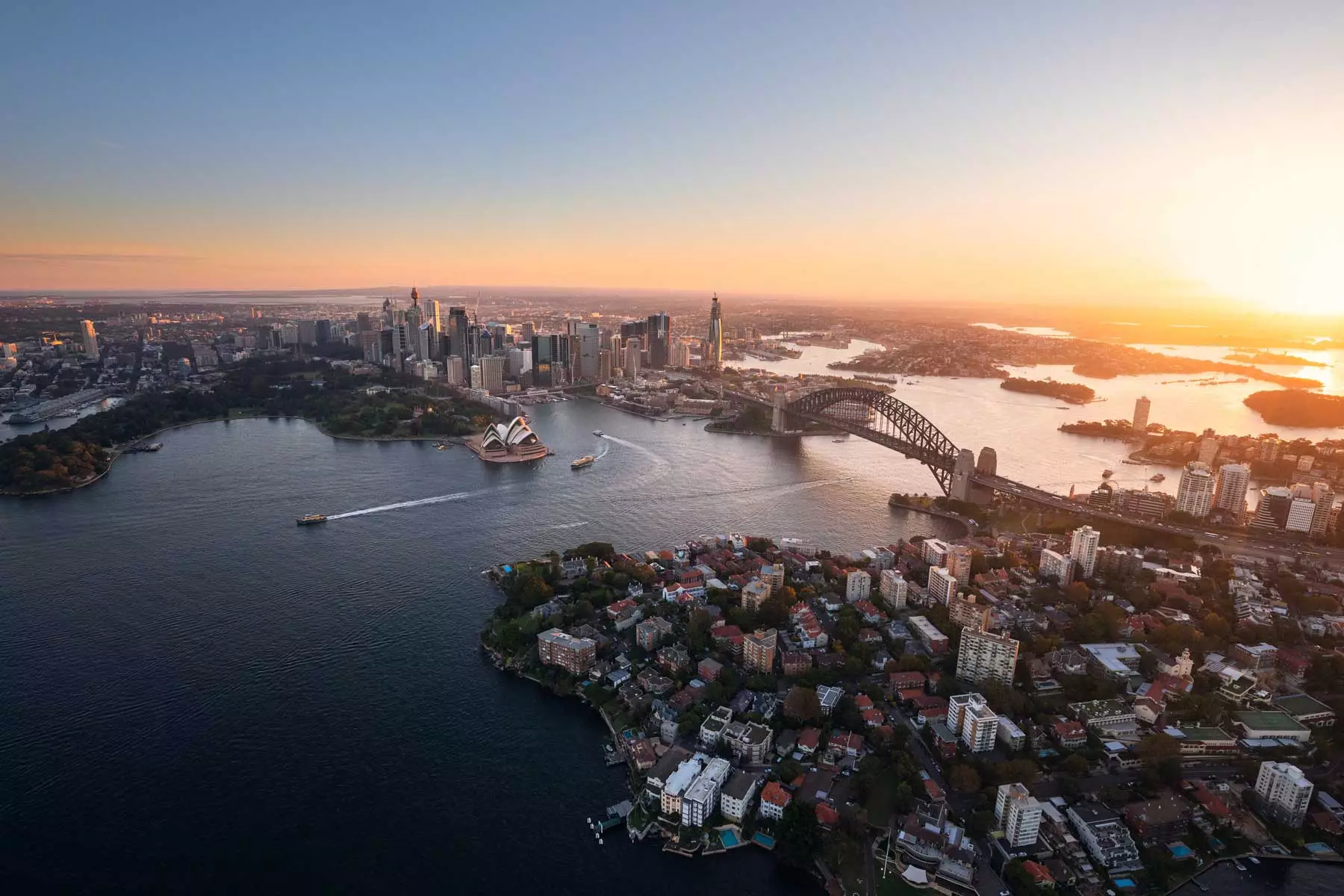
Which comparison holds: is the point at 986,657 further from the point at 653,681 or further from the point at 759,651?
the point at 653,681

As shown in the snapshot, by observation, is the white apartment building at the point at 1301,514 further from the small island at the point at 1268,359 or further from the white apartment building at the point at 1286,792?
the small island at the point at 1268,359

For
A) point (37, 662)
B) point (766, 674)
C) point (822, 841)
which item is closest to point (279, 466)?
point (37, 662)

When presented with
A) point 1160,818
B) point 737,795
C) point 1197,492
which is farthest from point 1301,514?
point 737,795

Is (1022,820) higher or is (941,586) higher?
(941,586)

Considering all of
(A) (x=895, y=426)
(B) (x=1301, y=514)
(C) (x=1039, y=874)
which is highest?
(A) (x=895, y=426)

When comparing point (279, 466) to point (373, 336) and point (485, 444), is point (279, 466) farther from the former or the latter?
point (373, 336)

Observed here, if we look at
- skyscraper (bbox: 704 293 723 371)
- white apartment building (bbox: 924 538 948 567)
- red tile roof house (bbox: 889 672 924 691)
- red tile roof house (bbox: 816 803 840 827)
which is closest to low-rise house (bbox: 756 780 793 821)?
red tile roof house (bbox: 816 803 840 827)

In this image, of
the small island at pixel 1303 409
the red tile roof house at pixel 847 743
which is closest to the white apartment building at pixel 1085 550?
the red tile roof house at pixel 847 743

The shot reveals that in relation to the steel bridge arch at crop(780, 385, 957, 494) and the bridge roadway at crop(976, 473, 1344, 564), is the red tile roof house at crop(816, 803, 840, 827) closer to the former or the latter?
the bridge roadway at crop(976, 473, 1344, 564)
